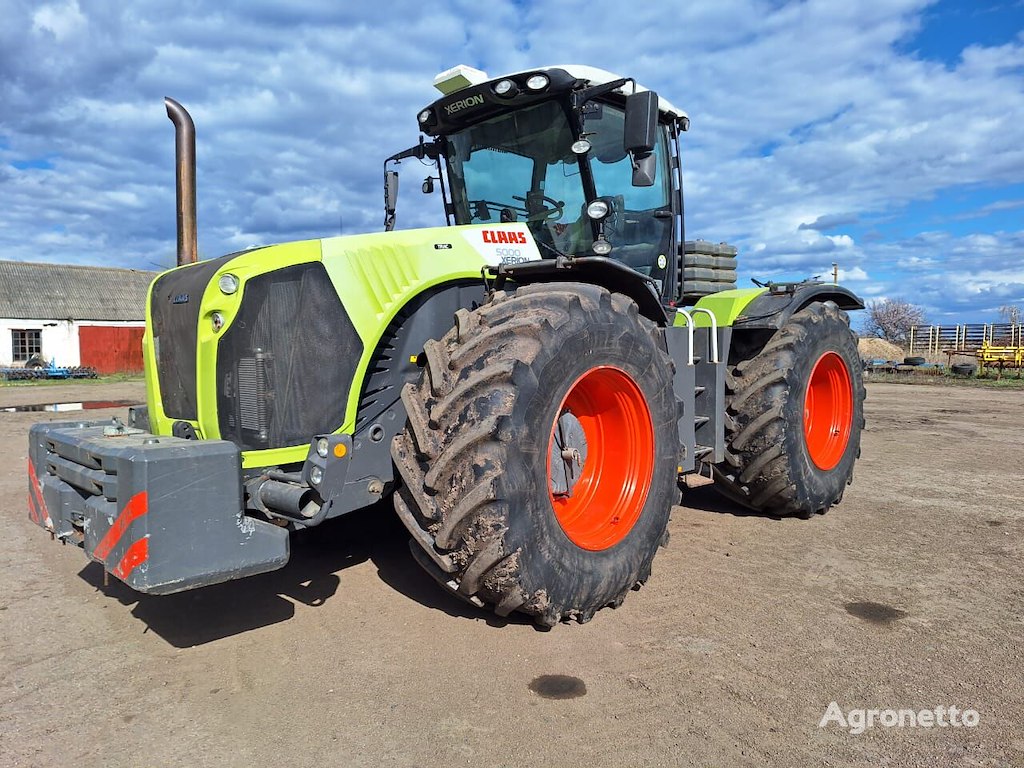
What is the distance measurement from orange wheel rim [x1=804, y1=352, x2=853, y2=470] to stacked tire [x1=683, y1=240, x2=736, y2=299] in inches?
44.9

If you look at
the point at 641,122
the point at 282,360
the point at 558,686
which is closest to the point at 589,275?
the point at 641,122

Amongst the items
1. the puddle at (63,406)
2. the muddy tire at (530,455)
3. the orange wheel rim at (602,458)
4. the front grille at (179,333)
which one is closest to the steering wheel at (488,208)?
the muddy tire at (530,455)

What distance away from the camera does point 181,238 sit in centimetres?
437

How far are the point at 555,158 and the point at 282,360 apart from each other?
7.55ft

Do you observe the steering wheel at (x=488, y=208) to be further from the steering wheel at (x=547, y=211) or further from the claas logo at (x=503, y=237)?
the claas logo at (x=503, y=237)

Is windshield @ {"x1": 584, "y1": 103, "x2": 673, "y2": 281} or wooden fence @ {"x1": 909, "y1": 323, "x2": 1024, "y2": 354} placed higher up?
windshield @ {"x1": 584, "y1": 103, "x2": 673, "y2": 281}

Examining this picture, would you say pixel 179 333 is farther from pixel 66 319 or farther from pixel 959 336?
pixel 959 336

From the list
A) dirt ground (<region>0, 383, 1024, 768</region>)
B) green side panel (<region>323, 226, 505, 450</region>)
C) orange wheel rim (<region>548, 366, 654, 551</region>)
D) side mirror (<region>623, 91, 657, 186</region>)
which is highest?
side mirror (<region>623, 91, 657, 186</region>)

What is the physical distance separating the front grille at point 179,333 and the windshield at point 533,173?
2022mm

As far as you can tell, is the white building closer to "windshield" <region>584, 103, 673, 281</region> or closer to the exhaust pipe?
the exhaust pipe

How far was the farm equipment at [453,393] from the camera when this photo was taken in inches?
123

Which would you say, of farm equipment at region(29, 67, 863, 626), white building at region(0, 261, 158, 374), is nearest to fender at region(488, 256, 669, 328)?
farm equipment at region(29, 67, 863, 626)

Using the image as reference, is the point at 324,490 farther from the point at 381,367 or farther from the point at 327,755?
the point at 327,755

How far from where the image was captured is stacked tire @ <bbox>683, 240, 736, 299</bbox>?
638 centimetres
